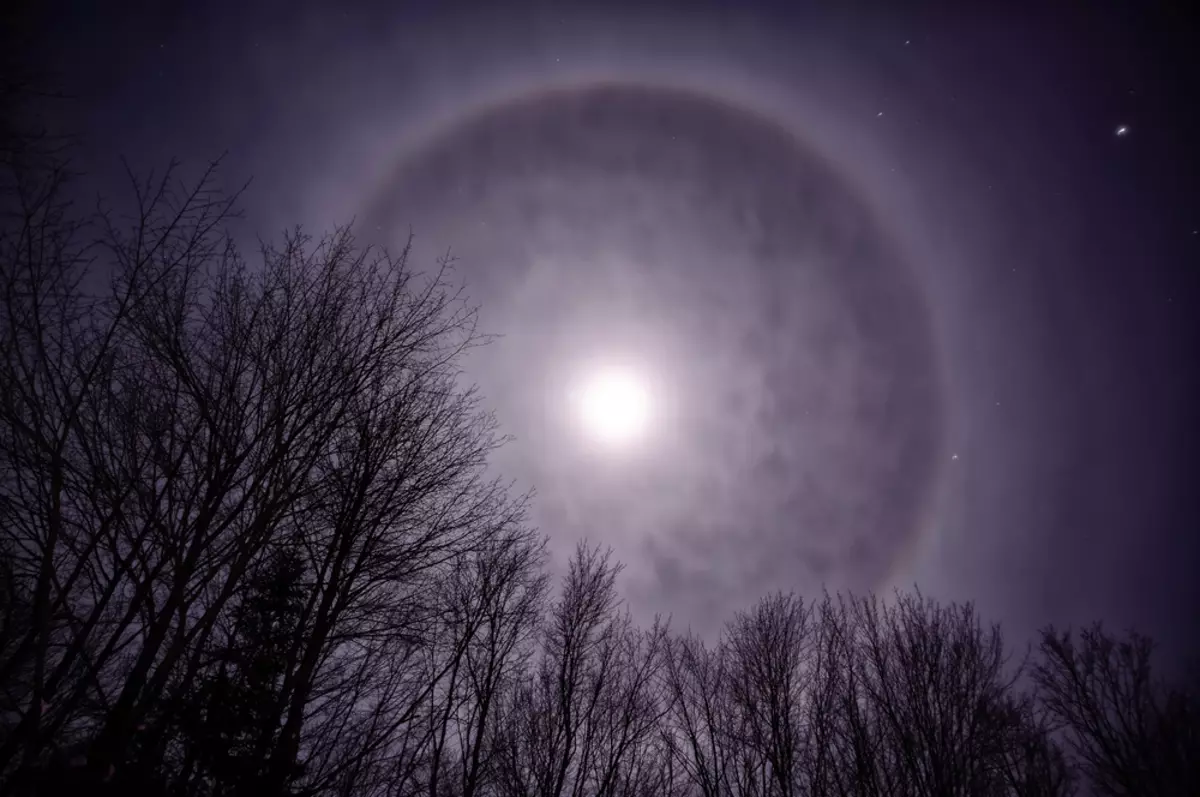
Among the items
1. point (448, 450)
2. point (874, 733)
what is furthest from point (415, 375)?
point (874, 733)

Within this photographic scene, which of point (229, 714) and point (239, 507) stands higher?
point (239, 507)

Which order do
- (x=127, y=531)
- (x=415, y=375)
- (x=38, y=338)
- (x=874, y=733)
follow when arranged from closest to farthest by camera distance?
1. (x=38, y=338)
2. (x=127, y=531)
3. (x=415, y=375)
4. (x=874, y=733)

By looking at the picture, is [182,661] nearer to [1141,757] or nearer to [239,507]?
[239,507]

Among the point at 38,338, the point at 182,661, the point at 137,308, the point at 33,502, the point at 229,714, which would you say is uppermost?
the point at 137,308

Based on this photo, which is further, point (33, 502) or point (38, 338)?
point (33, 502)

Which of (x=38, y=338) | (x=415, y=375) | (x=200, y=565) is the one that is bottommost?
(x=200, y=565)

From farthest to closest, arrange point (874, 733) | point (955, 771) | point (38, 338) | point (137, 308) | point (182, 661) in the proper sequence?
A: 1. point (874, 733)
2. point (955, 771)
3. point (182, 661)
4. point (137, 308)
5. point (38, 338)

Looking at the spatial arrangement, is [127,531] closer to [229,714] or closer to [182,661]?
[182,661]

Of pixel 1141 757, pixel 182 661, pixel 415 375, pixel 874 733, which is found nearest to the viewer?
pixel 182 661

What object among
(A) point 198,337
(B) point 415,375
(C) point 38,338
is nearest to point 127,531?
(C) point 38,338
